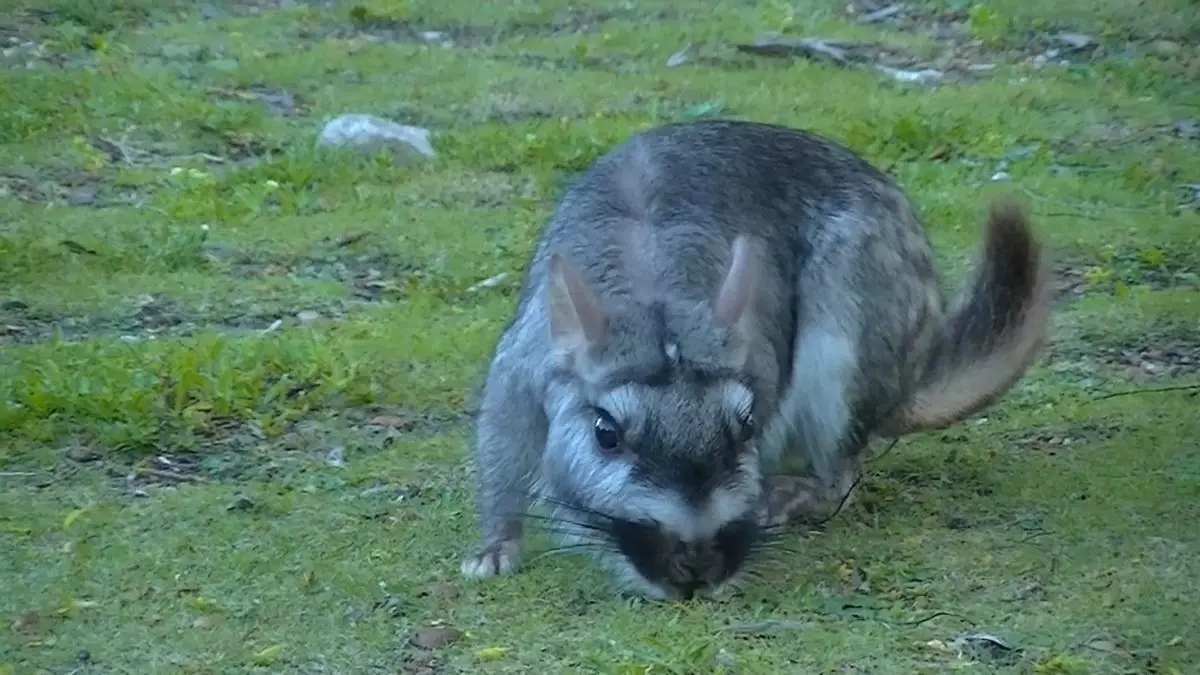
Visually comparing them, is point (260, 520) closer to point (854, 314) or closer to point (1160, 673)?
point (854, 314)

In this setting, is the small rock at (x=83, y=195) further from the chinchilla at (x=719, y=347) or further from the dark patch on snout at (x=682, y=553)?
the dark patch on snout at (x=682, y=553)

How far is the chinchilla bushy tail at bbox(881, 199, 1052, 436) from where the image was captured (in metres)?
5.39

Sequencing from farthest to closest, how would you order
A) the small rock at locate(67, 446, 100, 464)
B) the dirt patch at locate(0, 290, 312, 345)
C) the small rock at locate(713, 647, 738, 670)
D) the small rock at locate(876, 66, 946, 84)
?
the small rock at locate(876, 66, 946, 84), the dirt patch at locate(0, 290, 312, 345), the small rock at locate(67, 446, 100, 464), the small rock at locate(713, 647, 738, 670)

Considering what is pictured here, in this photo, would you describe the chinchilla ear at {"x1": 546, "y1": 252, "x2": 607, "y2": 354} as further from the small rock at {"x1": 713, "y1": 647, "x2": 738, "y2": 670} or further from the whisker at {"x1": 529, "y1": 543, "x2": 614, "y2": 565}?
the small rock at {"x1": 713, "y1": 647, "x2": 738, "y2": 670}

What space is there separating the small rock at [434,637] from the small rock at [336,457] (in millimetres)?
A: 1360

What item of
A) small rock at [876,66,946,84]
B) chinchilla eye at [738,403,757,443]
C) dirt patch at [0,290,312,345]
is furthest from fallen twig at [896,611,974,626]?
small rock at [876,66,946,84]

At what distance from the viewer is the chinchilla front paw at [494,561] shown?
475 centimetres

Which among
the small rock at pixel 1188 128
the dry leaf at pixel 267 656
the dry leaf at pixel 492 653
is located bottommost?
the small rock at pixel 1188 128

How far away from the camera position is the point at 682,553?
4.19 m

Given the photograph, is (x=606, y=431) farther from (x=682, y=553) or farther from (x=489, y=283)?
(x=489, y=283)

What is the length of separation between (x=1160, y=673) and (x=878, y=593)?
76cm

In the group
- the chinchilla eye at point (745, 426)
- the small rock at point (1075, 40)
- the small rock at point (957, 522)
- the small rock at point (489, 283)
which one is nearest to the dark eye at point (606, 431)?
the chinchilla eye at point (745, 426)

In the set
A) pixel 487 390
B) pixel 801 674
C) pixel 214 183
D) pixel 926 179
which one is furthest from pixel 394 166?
pixel 801 674

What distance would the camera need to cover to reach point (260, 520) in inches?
200
